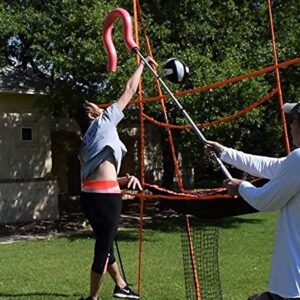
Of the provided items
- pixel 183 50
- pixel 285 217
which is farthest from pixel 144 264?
pixel 285 217

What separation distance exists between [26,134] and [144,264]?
25.2 feet

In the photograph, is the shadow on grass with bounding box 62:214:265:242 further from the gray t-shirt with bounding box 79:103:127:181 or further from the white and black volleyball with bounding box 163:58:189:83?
the white and black volleyball with bounding box 163:58:189:83

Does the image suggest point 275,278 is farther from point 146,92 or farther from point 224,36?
point 224,36

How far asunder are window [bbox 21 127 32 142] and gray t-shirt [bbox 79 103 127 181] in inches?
399

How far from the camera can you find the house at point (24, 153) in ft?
49.6

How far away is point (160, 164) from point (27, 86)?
5987 mm

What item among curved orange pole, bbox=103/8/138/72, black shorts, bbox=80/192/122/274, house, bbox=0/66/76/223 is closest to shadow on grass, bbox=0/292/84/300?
black shorts, bbox=80/192/122/274

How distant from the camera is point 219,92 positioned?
1152 centimetres

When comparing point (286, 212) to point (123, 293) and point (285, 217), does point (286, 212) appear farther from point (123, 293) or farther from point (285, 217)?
point (123, 293)

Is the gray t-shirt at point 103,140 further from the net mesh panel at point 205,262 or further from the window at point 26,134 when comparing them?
the window at point 26,134

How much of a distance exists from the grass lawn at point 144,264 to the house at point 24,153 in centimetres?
299

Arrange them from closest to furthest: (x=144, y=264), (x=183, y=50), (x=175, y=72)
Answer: (x=175, y=72) < (x=144, y=264) < (x=183, y=50)

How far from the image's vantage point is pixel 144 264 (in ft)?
29.0

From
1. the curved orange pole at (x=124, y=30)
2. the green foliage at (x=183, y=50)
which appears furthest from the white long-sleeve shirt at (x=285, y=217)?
the green foliage at (x=183, y=50)
